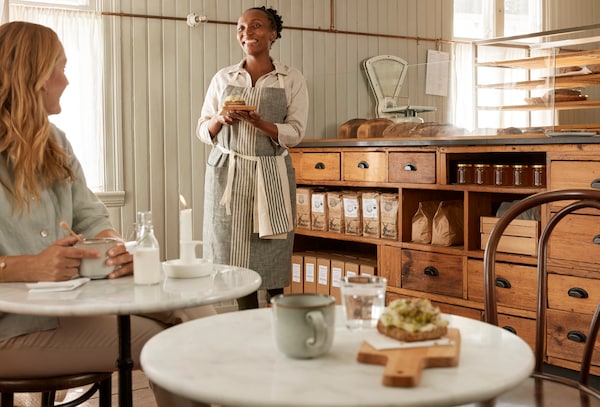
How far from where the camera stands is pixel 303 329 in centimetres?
114

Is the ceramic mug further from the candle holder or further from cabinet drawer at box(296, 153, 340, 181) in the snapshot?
cabinet drawer at box(296, 153, 340, 181)

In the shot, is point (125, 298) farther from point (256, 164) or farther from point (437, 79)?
point (437, 79)

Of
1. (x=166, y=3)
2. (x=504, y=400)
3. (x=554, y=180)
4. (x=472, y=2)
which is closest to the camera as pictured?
(x=504, y=400)

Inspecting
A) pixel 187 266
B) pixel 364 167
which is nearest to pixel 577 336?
pixel 364 167

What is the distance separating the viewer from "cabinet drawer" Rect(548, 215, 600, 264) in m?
3.14

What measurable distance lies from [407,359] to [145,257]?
2.70 feet

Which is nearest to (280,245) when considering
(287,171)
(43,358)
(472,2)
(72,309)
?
(287,171)

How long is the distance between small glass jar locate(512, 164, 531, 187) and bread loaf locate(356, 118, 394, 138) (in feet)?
4.14

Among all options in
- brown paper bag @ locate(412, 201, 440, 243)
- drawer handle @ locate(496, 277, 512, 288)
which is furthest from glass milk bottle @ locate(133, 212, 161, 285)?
brown paper bag @ locate(412, 201, 440, 243)

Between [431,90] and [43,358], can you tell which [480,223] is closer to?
[431,90]

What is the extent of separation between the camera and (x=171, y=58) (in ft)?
15.2

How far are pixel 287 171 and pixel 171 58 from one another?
1192mm

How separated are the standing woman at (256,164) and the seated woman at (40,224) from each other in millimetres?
1702

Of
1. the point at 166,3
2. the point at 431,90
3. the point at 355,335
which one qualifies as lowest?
the point at 355,335
